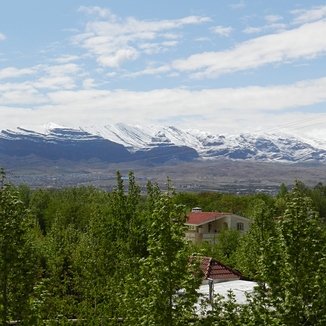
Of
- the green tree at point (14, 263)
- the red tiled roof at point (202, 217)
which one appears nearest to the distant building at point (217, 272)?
the green tree at point (14, 263)

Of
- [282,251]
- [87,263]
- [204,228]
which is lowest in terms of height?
[204,228]

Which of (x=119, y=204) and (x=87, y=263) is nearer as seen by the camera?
(x=87, y=263)

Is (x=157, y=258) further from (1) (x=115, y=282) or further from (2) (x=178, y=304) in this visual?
(1) (x=115, y=282)

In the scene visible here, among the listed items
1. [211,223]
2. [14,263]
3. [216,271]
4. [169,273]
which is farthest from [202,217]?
[14,263]

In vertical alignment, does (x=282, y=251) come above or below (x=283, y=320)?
above

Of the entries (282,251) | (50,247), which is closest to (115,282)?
(282,251)

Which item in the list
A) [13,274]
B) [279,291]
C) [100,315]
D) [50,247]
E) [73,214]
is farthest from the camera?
[73,214]

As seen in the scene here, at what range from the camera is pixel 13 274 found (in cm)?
1311

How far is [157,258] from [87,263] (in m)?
10.4

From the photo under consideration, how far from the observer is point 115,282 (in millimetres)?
23203

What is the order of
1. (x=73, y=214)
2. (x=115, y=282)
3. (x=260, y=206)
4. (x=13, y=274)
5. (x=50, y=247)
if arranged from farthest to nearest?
(x=73, y=214)
(x=50, y=247)
(x=260, y=206)
(x=115, y=282)
(x=13, y=274)

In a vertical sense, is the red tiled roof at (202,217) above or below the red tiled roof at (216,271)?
below

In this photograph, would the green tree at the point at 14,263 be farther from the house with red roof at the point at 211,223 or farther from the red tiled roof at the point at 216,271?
the house with red roof at the point at 211,223

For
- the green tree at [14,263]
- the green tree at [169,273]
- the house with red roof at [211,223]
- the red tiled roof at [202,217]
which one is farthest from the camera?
the house with red roof at [211,223]
